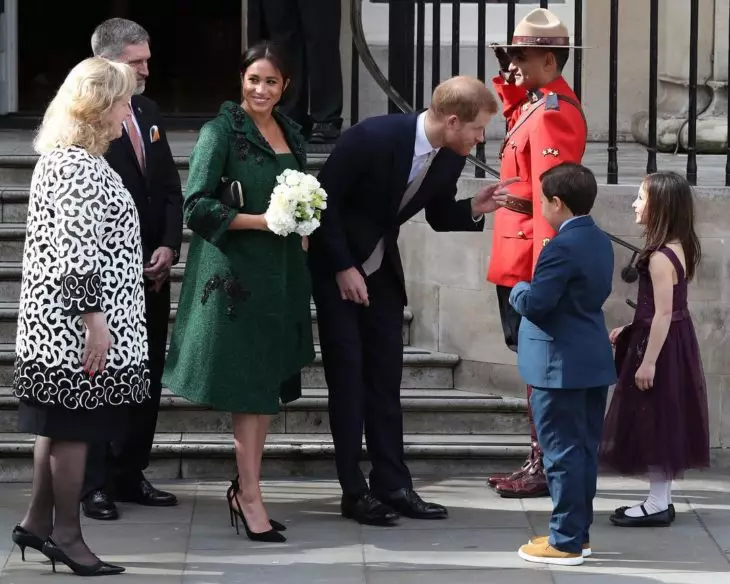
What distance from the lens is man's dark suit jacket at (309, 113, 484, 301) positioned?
19.4ft

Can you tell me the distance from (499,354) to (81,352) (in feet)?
7.82

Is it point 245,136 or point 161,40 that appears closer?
point 245,136

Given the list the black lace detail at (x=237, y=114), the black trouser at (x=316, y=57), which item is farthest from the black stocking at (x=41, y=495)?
the black trouser at (x=316, y=57)

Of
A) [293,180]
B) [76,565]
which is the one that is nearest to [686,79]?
[293,180]

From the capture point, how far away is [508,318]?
6.34 meters

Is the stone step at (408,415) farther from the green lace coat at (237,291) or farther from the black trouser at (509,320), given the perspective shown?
the green lace coat at (237,291)

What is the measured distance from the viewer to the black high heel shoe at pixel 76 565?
5.38 m

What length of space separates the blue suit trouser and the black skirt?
1.42 m

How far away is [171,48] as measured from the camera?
51.6 feet

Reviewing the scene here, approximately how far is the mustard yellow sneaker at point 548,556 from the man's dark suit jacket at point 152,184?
176 cm

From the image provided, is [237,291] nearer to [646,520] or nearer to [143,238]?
[143,238]

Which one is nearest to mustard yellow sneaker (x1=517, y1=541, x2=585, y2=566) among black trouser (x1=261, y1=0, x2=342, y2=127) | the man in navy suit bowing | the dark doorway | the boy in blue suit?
the boy in blue suit

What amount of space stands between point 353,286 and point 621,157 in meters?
3.33

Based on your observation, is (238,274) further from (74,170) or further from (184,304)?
(74,170)
